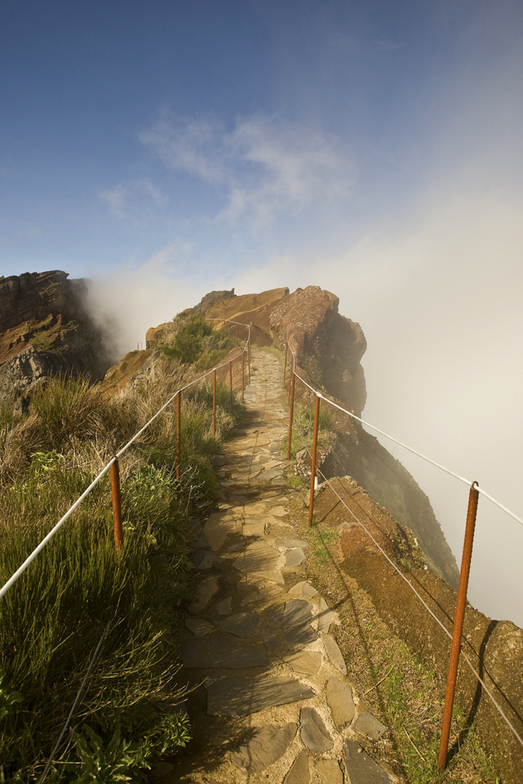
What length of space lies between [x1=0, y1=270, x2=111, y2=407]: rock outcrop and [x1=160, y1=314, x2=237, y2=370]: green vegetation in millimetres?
14529

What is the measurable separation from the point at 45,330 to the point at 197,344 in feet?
74.8

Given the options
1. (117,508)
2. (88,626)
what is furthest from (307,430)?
(88,626)

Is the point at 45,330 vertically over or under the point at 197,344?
over

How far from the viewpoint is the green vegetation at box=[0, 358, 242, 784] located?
161 cm

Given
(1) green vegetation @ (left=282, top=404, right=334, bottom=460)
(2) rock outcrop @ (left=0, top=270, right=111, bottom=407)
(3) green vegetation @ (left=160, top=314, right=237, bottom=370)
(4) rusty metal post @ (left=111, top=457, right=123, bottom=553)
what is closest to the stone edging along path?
(4) rusty metal post @ (left=111, top=457, right=123, bottom=553)

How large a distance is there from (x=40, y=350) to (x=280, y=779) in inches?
1224

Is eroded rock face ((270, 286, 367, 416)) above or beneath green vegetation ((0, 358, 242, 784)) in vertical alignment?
above

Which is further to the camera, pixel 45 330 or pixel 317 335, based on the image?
pixel 45 330

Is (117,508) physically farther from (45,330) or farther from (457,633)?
(45,330)

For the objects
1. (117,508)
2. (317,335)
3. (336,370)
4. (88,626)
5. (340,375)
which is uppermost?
(317,335)

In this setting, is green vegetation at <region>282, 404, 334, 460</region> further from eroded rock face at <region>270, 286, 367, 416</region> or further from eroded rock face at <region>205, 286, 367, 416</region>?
eroded rock face at <region>270, 286, 367, 416</region>

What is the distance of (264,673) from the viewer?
2516mm

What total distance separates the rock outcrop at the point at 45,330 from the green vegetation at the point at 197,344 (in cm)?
1453

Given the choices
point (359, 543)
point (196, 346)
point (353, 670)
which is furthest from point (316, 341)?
point (353, 670)
